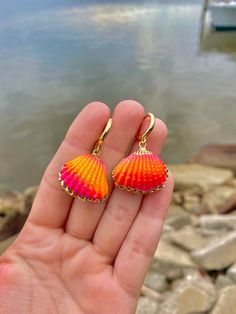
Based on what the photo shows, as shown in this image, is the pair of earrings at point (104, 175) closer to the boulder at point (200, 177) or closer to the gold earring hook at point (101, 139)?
the gold earring hook at point (101, 139)

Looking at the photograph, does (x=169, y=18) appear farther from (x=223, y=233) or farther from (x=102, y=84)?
(x=223, y=233)


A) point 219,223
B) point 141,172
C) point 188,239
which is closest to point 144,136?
point 141,172

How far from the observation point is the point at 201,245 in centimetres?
354

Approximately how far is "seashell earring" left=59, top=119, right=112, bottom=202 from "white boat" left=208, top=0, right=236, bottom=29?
52.5 ft

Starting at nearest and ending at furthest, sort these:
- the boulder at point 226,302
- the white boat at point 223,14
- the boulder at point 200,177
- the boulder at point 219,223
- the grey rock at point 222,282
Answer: the boulder at point 226,302 < the grey rock at point 222,282 < the boulder at point 219,223 < the boulder at point 200,177 < the white boat at point 223,14

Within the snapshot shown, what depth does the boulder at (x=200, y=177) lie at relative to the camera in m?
5.80

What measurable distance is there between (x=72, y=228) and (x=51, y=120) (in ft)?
24.0

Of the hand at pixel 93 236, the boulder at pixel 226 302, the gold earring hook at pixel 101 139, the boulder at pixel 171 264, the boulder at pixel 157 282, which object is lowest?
the boulder at pixel 157 282

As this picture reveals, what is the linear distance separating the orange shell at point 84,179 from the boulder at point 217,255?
5.54ft

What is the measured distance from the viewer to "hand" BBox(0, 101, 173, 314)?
181 centimetres

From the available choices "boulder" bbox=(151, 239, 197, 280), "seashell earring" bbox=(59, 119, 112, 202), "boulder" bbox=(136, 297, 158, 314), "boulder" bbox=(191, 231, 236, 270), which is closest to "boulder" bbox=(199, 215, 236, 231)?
"boulder" bbox=(191, 231, 236, 270)

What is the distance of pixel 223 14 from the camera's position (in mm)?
17031

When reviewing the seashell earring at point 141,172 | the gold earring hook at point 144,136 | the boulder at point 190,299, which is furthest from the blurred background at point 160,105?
the gold earring hook at point 144,136

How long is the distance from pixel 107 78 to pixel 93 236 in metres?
9.80
